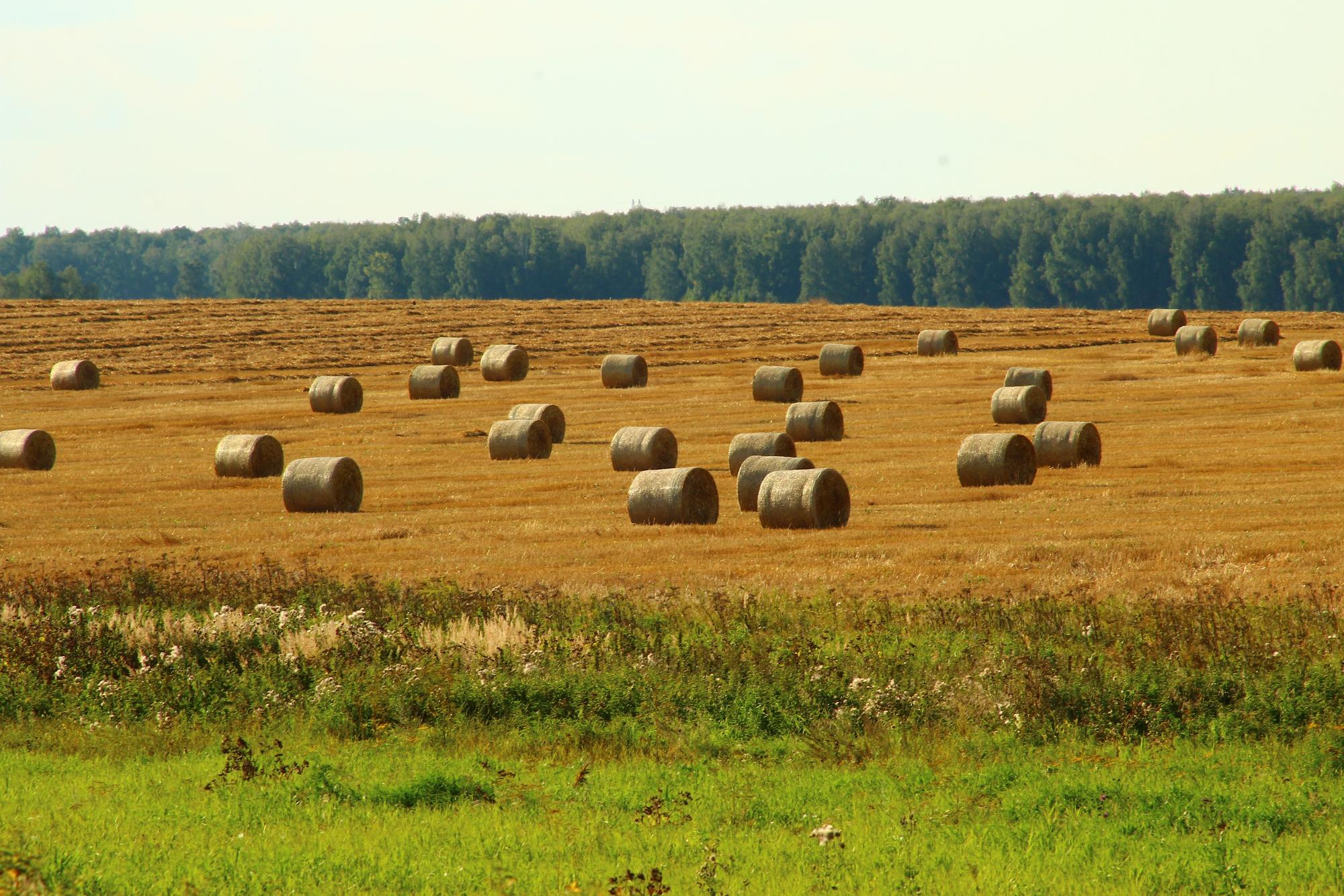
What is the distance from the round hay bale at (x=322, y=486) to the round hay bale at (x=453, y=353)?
2799cm

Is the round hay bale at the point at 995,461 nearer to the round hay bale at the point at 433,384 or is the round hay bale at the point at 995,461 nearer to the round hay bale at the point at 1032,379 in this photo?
the round hay bale at the point at 1032,379

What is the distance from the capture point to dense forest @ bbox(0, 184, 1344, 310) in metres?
131

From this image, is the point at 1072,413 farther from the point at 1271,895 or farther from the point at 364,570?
the point at 1271,895

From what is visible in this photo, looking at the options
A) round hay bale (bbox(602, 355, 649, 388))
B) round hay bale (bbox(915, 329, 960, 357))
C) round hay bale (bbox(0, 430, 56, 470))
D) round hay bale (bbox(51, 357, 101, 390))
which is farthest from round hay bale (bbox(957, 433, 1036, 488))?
round hay bale (bbox(51, 357, 101, 390))

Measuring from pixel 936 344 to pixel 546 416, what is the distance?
25.2 metres

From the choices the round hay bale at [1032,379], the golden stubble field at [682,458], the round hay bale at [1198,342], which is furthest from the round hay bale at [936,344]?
the round hay bale at [1032,379]

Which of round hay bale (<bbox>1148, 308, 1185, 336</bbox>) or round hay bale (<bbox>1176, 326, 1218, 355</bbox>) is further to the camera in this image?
round hay bale (<bbox>1148, 308, 1185, 336</bbox>)

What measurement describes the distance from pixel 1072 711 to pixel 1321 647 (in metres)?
2.80

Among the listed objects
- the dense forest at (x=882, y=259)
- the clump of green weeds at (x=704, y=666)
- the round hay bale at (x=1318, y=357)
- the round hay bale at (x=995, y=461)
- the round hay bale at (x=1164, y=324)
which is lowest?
the clump of green weeds at (x=704, y=666)

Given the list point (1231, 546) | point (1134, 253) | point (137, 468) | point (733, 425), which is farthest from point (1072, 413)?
point (1134, 253)

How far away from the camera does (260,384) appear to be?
4969cm

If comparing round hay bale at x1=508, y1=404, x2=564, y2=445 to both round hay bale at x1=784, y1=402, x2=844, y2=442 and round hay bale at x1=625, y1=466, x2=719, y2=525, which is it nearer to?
round hay bale at x1=784, y1=402, x2=844, y2=442

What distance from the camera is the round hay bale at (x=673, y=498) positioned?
2275 centimetres

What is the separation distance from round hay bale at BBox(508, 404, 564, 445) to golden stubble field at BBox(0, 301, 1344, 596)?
1.84ft
